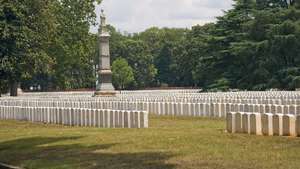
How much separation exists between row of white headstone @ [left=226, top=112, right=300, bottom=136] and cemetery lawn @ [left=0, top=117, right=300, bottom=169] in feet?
1.39

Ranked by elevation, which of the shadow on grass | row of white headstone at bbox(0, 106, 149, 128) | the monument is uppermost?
the monument

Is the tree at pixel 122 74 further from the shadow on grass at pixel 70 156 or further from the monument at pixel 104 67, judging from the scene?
the shadow on grass at pixel 70 156

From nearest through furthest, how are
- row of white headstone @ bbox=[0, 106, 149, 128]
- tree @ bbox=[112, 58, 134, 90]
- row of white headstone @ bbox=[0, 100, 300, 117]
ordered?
row of white headstone @ bbox=[0, 106, 149, 128] < row of white headstone @ bbox=[0, 100, 300, 117] < tree @ bbox=[112, 58, 134, 90]

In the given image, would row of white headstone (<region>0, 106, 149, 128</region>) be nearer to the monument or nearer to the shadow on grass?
the shadow on grass

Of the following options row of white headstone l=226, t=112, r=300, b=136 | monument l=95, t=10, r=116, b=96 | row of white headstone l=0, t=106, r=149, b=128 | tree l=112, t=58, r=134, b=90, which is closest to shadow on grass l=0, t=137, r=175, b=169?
row of white headstone l=226, t=112, r=300, b=136

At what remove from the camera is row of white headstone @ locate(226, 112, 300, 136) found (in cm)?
1477

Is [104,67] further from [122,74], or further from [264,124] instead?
[122,74]

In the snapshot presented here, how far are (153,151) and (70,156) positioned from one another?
6.63 feet

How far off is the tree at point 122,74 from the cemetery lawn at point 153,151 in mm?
97715

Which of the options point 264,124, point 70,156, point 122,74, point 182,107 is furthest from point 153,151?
point 122,74

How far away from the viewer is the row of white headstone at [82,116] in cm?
2220

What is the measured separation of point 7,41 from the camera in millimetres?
20859

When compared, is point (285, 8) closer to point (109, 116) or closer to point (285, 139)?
point (109, 116)

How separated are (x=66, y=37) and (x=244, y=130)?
51.1 meters
